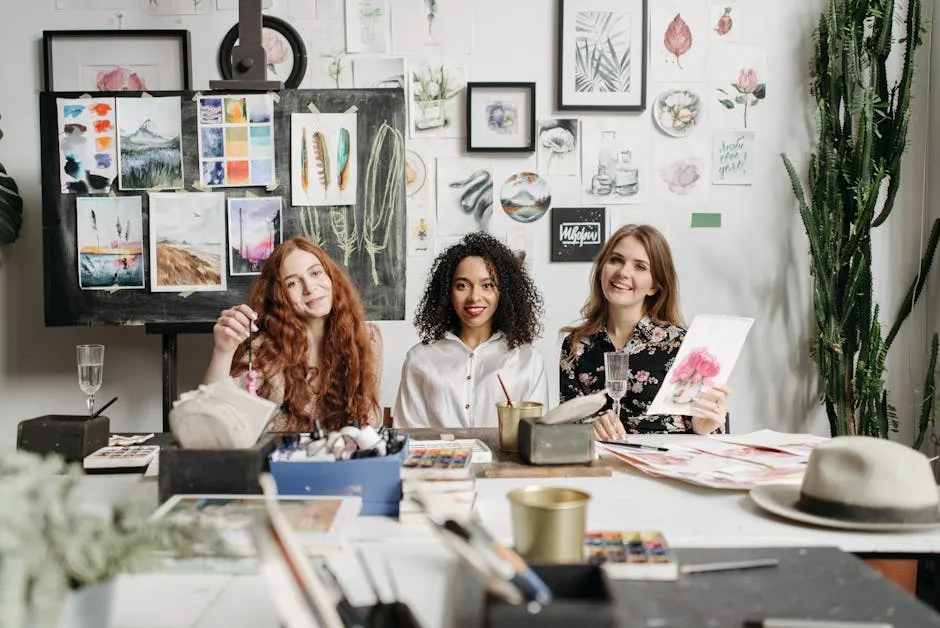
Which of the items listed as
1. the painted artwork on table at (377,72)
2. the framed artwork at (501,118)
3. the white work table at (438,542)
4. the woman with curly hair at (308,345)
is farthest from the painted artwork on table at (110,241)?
the white work table at (438,542)

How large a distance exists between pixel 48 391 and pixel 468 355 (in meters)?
2.02

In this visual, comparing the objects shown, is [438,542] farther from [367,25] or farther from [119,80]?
[119,80]

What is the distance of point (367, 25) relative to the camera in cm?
333

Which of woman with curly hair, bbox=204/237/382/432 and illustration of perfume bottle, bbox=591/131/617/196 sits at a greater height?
illustration of perfume bottle, bbox=591/131/617/196

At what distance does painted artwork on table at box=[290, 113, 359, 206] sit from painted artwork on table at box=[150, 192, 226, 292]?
318mm

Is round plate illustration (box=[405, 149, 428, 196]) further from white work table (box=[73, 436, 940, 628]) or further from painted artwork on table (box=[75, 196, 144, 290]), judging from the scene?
white work table (box=[73, 436, 940, 628])

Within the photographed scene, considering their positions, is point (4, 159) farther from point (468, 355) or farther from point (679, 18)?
point (679, 18)

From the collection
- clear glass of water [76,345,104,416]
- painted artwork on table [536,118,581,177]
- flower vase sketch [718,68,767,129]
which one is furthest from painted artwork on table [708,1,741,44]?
clear glass of water [76,345,104,416]

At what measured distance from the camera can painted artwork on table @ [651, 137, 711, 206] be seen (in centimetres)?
341

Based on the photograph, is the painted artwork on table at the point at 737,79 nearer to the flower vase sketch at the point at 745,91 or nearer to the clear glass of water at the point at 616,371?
the flower vase sketch at the point at 745,91

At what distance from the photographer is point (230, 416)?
138cm

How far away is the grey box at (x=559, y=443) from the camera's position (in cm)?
162

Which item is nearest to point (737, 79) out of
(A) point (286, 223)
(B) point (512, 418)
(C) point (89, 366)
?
(A) point (286, 223)

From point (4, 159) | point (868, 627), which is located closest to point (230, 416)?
point (868, 627)
